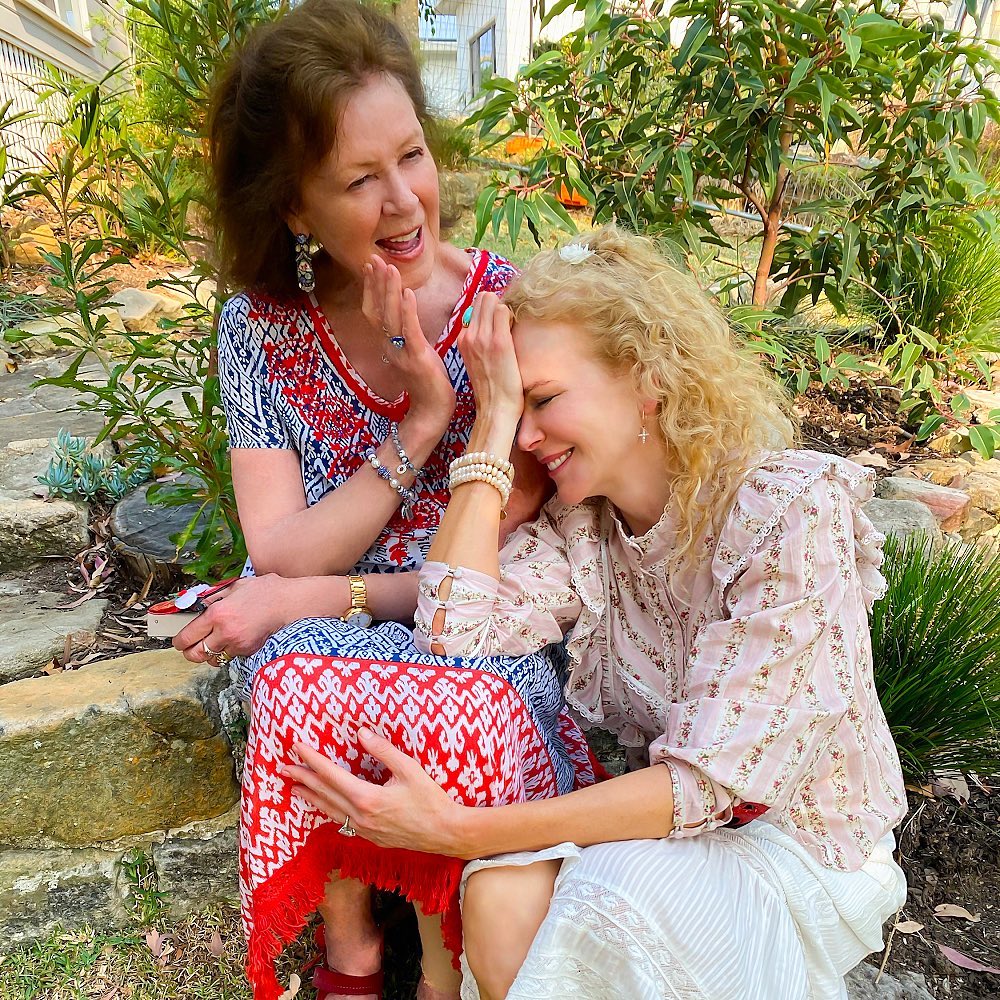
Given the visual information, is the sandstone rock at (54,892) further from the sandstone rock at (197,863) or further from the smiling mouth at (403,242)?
the smiling mouth at (403,242)

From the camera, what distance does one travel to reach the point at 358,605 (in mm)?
1728

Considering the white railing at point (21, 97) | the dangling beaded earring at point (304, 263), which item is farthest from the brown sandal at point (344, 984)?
the white railing at point (21, 97)

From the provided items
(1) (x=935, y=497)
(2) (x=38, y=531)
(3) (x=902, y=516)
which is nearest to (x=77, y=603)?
(2) (x=38, y=531)

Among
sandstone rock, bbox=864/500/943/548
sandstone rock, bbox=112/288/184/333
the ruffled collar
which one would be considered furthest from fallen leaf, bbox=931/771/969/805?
sandstone rock, bbox=112/288/184/333

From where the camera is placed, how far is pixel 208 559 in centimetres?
242

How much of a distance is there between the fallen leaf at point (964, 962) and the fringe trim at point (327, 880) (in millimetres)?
1033

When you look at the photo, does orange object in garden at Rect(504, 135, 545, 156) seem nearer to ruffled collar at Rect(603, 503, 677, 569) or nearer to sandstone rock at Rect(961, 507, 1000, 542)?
ruffled collar at Rect(603, 503, 677, 569)

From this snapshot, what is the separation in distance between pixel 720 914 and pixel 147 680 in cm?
137

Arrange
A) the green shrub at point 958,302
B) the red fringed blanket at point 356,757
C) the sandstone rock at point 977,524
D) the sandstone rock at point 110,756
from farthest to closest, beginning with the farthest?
the green shrub at point 958,302, the sandstone rock at point 977,524, the sandstone rock at point 110,756, the red fringed blanket at point 356,757

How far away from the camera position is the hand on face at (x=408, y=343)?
1.64 metres

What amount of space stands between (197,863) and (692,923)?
4.12 feet

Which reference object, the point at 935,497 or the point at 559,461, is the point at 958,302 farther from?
the point at 559,461

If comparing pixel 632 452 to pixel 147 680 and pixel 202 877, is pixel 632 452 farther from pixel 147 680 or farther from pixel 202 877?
pixel 202 877

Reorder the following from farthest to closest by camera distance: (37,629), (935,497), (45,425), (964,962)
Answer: (45,425), (935,497), (37,629), (964,962)
